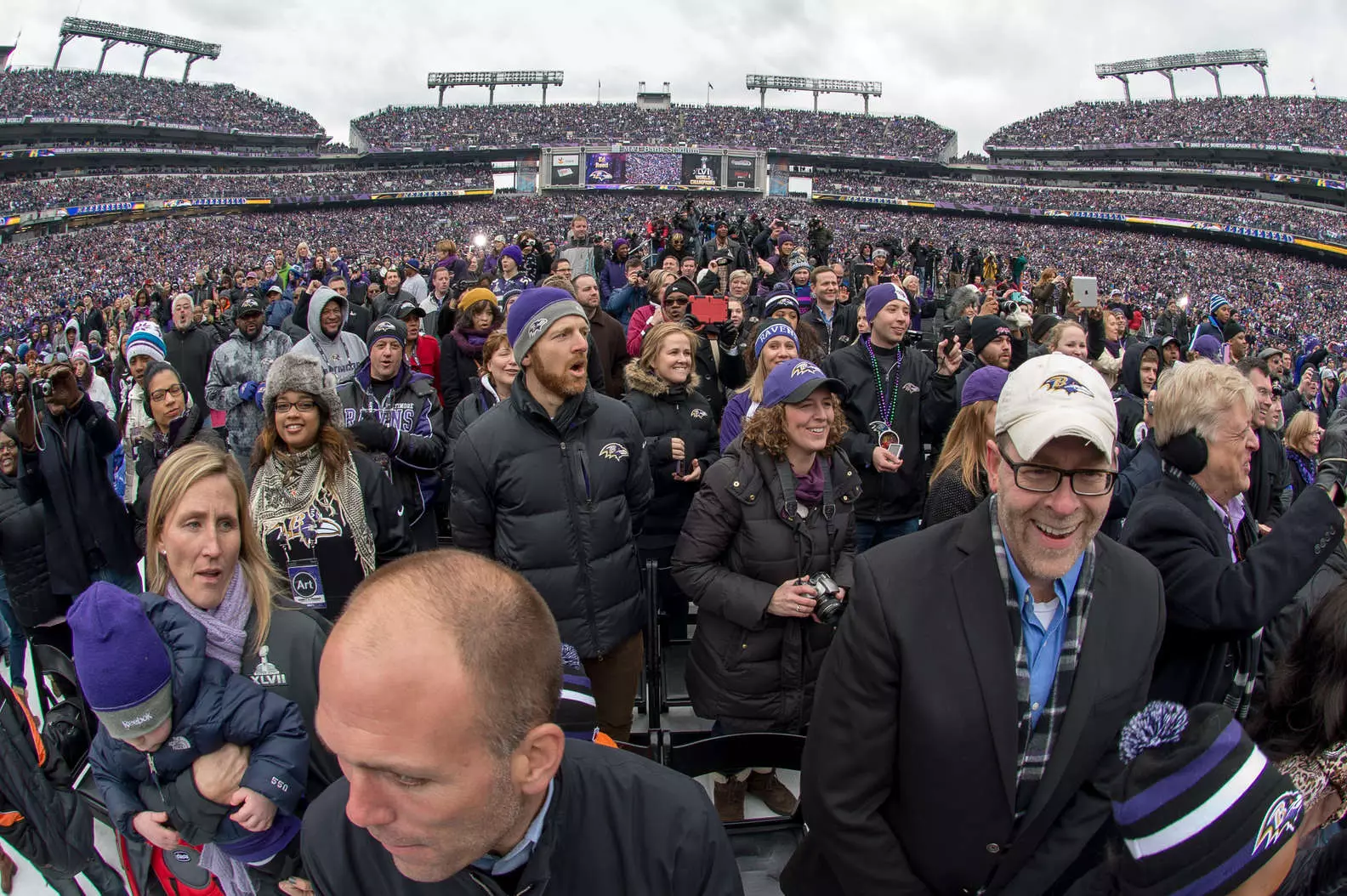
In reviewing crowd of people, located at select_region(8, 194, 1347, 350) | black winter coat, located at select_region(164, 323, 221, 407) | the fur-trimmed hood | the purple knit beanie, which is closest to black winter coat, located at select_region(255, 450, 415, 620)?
the purple knit beanie

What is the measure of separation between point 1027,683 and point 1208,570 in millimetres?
784

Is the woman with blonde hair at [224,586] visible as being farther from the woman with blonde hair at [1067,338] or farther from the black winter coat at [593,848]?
the woman with blonde hair at [1067,338]

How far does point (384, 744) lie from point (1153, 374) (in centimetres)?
647

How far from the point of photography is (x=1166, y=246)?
135 feet

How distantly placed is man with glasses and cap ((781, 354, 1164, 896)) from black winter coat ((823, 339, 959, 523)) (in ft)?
7.76

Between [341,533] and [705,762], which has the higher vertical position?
[341,533]

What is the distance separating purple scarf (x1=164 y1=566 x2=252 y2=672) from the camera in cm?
196

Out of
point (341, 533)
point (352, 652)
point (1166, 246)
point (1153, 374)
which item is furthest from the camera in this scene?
point (1166, 246)

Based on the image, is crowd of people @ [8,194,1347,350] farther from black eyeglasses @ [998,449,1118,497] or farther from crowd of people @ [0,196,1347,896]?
black eyeglasses @ [998,449,1118,497]

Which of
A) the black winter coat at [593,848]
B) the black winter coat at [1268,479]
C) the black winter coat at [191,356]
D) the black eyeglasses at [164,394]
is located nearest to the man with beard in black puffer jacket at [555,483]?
the black winter coat at [593,848]

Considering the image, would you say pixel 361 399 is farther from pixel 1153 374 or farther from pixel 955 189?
pixel 955 189

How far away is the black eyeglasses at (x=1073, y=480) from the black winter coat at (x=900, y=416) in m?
2.48

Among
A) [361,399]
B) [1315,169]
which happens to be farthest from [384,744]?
[1315,169]

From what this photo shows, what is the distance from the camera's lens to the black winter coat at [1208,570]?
76.0 inches
